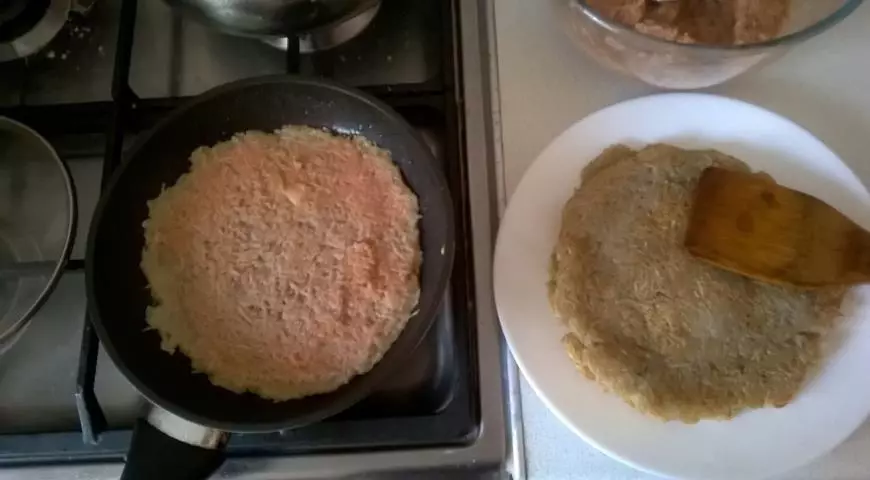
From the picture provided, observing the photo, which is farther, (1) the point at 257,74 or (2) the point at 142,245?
(1) the point at 257,74

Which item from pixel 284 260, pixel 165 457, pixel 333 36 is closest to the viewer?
pixel 165 457

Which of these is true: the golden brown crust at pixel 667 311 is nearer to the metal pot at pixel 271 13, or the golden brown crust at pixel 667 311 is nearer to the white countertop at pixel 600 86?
the white countertop at pixel 600 86

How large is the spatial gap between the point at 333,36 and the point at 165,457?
378 mm

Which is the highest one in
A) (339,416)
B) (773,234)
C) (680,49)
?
(680,49)

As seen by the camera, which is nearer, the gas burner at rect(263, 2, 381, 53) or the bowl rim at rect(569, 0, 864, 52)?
the bowl rim at rect(569, 0, 864, 52)

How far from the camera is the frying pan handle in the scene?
0.54 meters

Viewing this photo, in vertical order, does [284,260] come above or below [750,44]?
below

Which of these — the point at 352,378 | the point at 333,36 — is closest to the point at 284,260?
the point at 352,378

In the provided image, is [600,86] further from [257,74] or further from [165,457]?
[165,457]

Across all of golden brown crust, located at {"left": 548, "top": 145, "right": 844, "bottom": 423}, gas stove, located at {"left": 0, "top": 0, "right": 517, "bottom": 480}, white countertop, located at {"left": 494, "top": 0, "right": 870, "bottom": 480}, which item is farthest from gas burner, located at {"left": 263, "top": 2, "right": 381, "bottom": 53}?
golden brown crust, located at {"left": 548, "top": 145, "right": 844, "bottom": 423}

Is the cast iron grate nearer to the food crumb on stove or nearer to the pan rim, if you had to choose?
the pan rim

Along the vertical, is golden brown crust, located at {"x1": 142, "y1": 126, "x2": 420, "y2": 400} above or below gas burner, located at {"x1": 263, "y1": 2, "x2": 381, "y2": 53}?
below

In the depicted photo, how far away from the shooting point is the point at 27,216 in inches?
28.8

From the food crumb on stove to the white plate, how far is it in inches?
2.1
